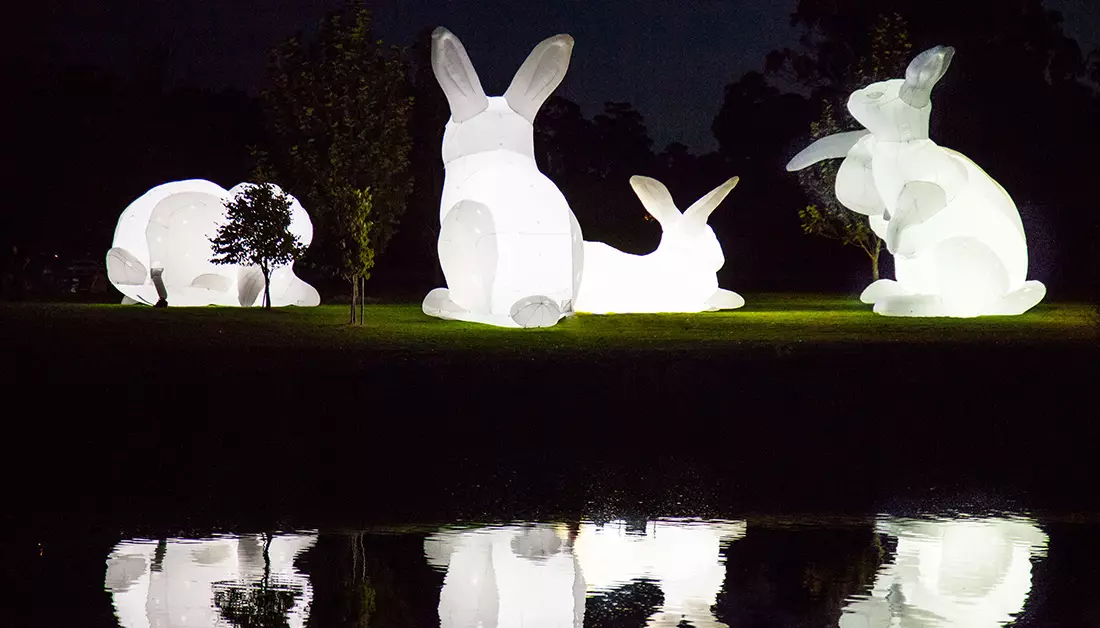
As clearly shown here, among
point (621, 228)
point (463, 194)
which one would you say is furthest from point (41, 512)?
point (621, 228)

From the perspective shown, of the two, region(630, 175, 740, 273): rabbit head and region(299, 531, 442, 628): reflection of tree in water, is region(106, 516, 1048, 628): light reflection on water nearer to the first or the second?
region(299, 531, 442, 628): reflection of tree in water

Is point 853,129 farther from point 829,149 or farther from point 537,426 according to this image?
Answer: point 537,426

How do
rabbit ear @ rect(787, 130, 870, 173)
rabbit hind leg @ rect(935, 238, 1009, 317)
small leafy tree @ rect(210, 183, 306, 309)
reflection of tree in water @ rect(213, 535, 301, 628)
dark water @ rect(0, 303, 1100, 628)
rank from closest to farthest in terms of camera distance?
reflection of tree in water @ rect(213, 535, 301, 628), dark water @ rect(0, 303, 1100, 628), rabbit hind leg @ rect(935, 238, 1009, 317), rabbit ear @ rect(787, 130, 870, 173), small leafy tree @ rect(210, 183, 306, 309)

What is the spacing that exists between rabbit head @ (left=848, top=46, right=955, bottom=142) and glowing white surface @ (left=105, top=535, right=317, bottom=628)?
67.7ft

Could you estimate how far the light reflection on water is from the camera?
17.5 ft

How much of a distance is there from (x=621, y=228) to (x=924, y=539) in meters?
50.8

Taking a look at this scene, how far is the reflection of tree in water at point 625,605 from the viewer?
526cm

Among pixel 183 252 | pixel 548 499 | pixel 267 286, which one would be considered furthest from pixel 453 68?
pixel 548 499

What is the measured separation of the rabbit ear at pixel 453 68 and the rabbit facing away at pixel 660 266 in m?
6.43

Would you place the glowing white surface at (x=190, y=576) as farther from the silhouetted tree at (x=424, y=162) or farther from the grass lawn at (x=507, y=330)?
the silhouetted tree at (x=424, y=162)

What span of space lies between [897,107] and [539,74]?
703 centimetres

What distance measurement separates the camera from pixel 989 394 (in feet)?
42.5

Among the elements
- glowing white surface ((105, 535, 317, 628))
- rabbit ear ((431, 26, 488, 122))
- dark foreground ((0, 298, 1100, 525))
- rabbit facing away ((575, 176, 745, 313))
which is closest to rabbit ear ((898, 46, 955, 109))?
rabbit facing away ((575, 176, 745, 313))

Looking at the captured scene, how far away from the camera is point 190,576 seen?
235 inches
